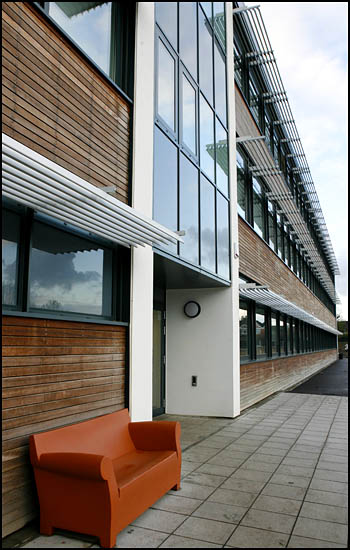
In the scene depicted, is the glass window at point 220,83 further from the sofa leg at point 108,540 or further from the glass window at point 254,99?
the sofa leg at point 108,540

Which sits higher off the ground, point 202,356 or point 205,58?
point 205,58

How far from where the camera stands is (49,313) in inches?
154

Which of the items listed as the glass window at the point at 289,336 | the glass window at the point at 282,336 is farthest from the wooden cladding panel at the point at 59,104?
the glass window at the point at 289,336

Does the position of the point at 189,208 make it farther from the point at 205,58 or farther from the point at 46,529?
the point at 46,529

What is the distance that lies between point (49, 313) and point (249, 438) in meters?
4.32

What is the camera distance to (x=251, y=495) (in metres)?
4.35

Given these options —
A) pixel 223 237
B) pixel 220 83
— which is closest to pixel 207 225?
pixel 223 237

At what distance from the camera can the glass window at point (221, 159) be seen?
9.08 m

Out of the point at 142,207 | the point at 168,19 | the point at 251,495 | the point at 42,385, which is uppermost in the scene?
the point at 168,19

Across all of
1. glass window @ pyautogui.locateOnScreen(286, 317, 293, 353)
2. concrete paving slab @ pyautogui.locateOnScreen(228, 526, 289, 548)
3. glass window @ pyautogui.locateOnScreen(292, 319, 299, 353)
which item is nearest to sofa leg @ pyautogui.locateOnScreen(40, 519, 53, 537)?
concrete paving slab @ pyautogui.locateOnScreen(228, 526, 289, 548)

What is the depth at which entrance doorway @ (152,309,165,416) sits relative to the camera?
898cm

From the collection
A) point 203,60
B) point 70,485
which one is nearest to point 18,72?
point 70,485

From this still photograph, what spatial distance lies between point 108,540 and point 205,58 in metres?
8.16

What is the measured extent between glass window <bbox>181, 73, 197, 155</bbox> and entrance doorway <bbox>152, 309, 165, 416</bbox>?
11.0 feet
